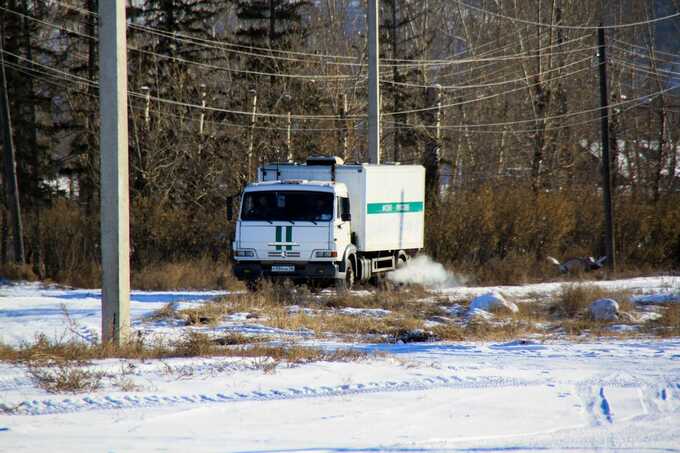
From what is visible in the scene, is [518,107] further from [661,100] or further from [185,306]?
[185,306]

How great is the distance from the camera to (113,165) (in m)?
11.9

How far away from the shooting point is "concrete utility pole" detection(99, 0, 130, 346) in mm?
11820

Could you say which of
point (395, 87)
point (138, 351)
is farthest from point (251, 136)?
point (138, 351)

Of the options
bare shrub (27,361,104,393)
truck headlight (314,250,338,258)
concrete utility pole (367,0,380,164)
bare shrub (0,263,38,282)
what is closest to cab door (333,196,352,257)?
truck headlight (314,250,338,258)

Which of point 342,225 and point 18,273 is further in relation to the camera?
point 18,273

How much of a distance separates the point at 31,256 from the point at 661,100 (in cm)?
2950

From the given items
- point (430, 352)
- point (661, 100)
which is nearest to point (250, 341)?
point (430, 352)

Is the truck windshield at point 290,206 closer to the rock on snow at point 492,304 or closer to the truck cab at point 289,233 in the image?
the truck cab at point 289,233

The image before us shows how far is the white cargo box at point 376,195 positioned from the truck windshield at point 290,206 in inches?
70.0

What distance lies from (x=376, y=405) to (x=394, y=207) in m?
15.5

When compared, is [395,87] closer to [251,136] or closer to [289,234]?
[251,136]

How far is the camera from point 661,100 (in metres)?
42.8

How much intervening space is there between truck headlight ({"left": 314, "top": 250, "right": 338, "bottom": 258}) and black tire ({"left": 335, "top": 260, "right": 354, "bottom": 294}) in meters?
0.60

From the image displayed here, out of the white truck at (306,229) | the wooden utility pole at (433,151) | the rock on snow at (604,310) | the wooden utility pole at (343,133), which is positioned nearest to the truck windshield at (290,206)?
the white truck at (306,229)
